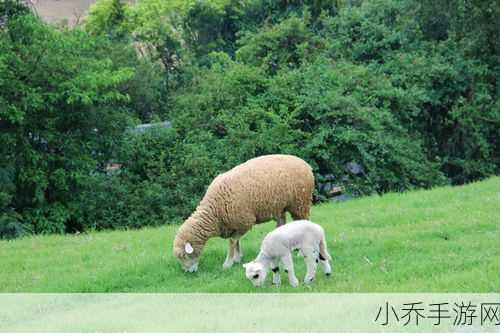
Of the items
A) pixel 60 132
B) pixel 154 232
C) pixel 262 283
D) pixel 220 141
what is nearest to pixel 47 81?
pixel 60 132

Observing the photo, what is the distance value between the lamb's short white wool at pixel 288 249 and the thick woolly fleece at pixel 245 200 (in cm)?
162

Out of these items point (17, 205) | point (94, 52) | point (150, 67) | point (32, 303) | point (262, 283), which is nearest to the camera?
point (262, 283)

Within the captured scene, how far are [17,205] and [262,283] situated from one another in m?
13.5

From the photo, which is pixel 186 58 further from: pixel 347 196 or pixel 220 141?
pixel 347 196

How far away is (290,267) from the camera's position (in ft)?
33.2

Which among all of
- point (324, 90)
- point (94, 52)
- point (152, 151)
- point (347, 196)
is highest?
point (94, 52)

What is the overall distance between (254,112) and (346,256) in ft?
41.2

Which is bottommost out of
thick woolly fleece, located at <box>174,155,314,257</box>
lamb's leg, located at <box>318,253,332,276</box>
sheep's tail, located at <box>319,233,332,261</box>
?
lamb's leg, located at <box>318,253,332,276</box>

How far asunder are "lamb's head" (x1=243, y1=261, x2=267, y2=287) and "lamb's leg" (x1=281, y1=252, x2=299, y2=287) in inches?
12.4

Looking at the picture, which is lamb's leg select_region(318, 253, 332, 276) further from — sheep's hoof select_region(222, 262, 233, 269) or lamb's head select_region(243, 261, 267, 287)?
sheep's hoof select_region(222, 262, 233, 269)

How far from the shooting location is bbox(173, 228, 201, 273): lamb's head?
11609mm

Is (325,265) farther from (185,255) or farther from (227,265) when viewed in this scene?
(185,255)

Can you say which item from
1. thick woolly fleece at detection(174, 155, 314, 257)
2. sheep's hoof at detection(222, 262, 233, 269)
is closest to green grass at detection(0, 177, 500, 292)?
sheep's hoof at detection(222, 262, 233, 269)

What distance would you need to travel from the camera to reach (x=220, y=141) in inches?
926
